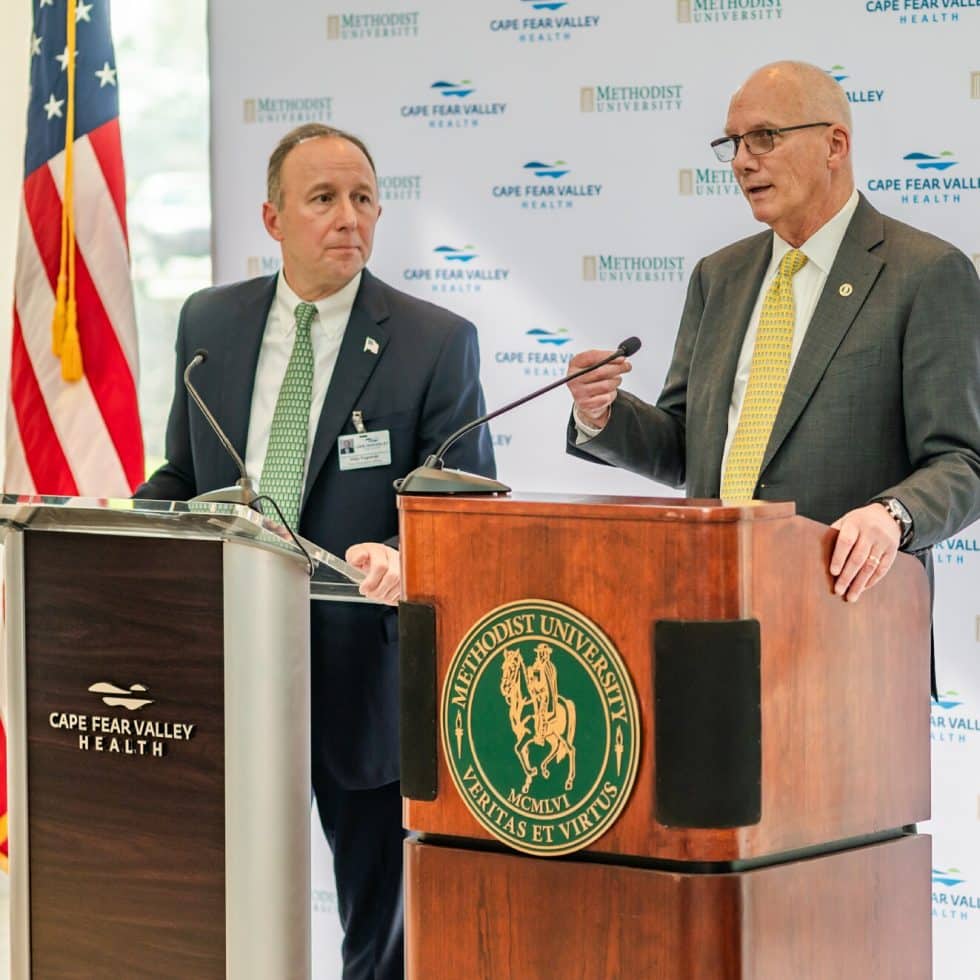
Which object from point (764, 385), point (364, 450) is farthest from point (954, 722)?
point (364, 450)

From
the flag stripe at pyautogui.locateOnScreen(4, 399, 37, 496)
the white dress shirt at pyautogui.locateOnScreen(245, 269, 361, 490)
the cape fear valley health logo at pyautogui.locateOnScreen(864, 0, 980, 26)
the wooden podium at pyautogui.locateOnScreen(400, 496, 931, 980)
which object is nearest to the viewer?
the wooden podium at pyautogui.locateOnScreen(400, 496, 931, 980)

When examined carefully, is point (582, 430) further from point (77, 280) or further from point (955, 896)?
point (77, 280)

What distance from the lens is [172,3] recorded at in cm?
430

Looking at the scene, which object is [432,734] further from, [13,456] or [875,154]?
[13,456]

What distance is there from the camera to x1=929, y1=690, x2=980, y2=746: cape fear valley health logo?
3.47 meters

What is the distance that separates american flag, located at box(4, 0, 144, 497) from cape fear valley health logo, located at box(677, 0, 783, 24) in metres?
1.44

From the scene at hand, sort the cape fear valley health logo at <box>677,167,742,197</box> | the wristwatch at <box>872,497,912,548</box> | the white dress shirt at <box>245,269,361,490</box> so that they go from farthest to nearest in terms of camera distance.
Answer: the cape fear valley health logo at <box>677,167,742,197</box> < the white dress shirt at <box>245,269,361,490</box> < the wristwatch at <box>872,497,912,548</box>

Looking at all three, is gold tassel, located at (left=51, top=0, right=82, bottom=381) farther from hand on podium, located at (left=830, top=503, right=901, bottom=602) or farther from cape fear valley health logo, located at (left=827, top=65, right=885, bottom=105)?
hand on podium, located at (left=830, top=503, right=901, bottom=602)

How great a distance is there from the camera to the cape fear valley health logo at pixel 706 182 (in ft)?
12.0

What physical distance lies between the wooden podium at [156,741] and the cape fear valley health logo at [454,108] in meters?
2.17

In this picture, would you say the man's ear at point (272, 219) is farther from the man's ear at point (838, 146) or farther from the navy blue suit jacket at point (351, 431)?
the man's ear at point (838, 146)

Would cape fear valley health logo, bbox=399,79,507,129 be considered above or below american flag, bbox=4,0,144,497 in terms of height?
above

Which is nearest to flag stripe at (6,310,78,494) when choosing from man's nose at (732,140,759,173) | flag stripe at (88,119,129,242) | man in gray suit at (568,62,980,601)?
flag stripe at (88,119,129,242)

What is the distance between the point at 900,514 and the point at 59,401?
265 cm
